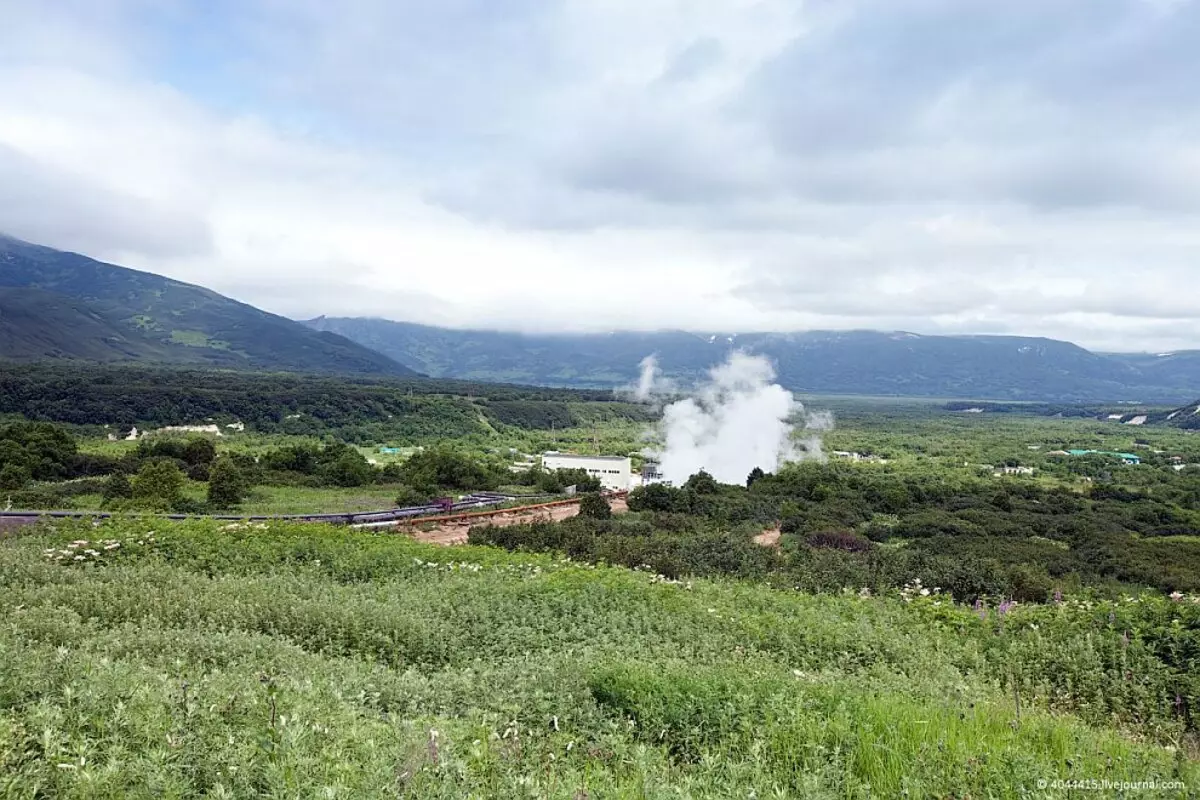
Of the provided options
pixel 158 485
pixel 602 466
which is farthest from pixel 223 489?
pixel 602 466

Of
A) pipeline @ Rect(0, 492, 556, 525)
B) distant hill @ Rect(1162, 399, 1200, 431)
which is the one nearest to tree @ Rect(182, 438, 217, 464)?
pipeline @ Rect(0, 492, 556, 525)

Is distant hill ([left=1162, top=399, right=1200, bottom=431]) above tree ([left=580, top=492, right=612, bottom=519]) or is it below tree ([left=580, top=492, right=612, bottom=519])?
below

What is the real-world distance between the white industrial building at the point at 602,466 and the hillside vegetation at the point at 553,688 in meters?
32.3

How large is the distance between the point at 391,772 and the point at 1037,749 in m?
3.99

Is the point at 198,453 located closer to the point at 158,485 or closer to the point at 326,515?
the point at 158,485

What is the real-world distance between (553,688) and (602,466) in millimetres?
43277

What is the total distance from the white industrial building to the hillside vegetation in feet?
106

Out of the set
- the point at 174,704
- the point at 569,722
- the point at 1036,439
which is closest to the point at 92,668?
the point at 174,704

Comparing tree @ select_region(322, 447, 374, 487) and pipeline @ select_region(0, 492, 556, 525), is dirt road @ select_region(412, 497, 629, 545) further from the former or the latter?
tree @ select_region(322, 447, 374, 487)

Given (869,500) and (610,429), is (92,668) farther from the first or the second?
(610,429)

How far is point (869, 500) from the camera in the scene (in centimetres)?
3300

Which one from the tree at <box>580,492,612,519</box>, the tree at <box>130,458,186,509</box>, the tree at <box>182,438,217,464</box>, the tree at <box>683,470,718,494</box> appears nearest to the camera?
the tree at <box>130,458,186,509</box>

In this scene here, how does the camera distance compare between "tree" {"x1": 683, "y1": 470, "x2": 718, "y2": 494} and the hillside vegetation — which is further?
"tree" {"x1": 683, "y1": 470, "x2": 718, "y2": 494}

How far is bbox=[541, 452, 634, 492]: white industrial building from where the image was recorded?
44375mm
